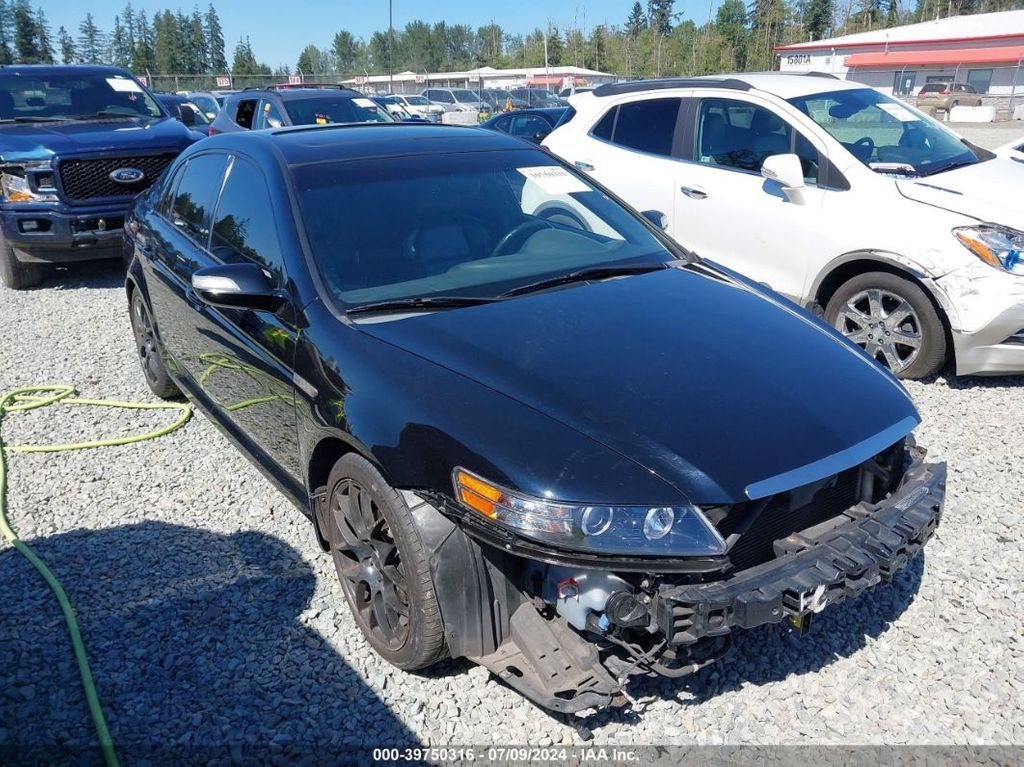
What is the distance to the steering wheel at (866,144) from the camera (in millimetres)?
5480

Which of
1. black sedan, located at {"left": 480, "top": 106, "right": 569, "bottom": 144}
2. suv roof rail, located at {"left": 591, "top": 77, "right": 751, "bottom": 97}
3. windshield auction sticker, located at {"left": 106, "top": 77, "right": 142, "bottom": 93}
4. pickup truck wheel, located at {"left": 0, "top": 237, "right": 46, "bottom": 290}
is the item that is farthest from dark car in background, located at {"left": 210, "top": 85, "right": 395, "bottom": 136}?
black sedan, located at {"left": 480, "top": 106, "right": 569, "bottom": 144}

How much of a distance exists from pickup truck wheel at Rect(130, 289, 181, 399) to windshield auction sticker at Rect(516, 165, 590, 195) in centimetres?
257

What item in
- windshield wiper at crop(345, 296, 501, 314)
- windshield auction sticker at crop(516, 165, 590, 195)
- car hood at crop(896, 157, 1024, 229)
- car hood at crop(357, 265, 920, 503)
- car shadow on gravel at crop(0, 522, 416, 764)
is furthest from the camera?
car hood at crop(896, 157, 1024, 229)

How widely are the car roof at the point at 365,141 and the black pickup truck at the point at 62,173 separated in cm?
430

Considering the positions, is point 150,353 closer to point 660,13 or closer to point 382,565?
point 382,565

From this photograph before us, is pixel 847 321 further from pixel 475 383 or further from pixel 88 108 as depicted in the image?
pixel 88 108

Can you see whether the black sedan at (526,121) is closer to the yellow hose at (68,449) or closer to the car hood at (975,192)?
the car hood at (975,192)

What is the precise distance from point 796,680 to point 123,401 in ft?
14.3

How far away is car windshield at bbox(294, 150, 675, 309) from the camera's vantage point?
3084 millimetres

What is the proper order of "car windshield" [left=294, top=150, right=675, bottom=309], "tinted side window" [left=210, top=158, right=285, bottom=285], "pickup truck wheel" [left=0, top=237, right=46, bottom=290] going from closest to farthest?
"car windshield" [left=294, top=150, right=675, bottom=309]
"tinted side window" [left=210, top=158, right=285, bottom=285]
"pickup truck wheel" [left=0, top=237, right=46, bottom=290]

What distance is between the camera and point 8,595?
3.29 meters

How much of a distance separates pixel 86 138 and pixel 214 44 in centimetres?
11983

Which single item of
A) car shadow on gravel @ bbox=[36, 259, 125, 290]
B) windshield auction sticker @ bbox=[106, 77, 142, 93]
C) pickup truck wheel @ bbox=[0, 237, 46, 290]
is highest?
windshield auction sticker @ bbox=[106, 77, 142, 93]

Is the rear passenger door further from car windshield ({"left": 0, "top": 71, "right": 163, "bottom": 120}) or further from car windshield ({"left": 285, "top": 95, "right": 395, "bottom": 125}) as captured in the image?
car windshield ({"left": 0, "top": 71, "right": 163, "bottom": 120})
